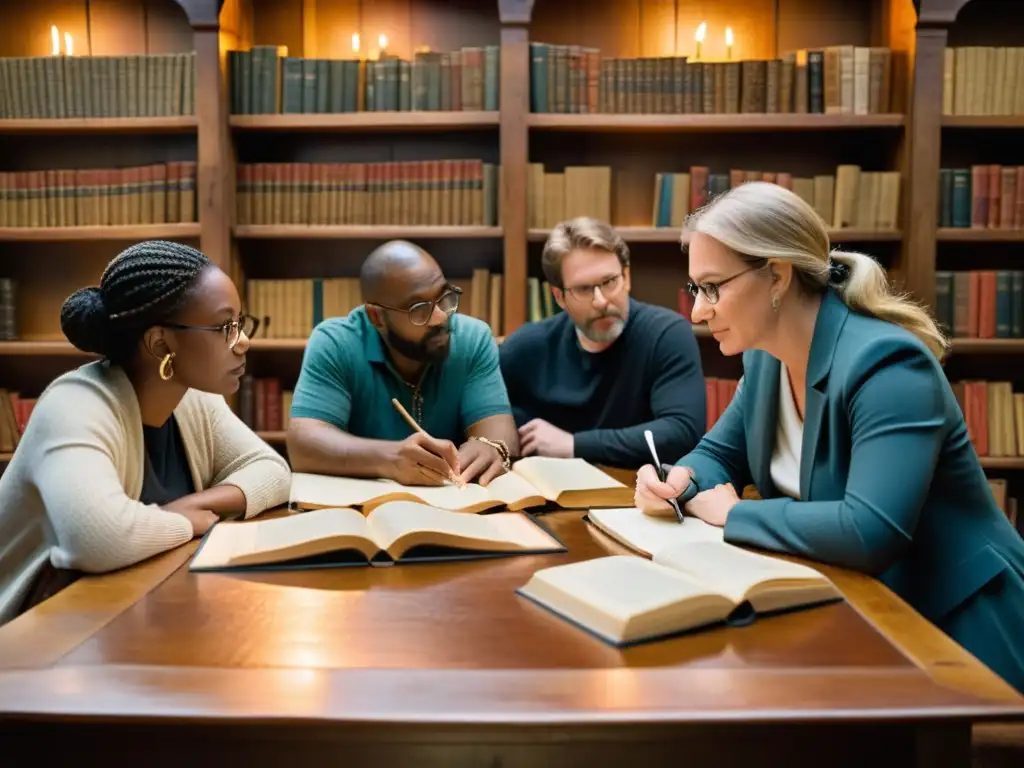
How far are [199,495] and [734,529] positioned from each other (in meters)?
0.90

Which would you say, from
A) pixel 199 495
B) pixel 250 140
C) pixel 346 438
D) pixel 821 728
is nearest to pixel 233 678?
pixel 821 728

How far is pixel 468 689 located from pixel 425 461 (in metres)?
0.98

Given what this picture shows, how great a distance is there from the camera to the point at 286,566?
138cm

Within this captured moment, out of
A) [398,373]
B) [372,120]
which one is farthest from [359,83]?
[398,373]

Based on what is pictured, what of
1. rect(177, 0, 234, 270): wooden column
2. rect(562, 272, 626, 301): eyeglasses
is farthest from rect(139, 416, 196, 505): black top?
rect(177, 0, 234, 270): wooden column

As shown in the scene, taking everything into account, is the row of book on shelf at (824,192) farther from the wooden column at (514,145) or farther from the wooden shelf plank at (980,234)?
the wooden column at (514,145)

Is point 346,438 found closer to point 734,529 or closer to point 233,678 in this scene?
point 734,529

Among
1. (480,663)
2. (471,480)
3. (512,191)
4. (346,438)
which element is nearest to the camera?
(480,663)

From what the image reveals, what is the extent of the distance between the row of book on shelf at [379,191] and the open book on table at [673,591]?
250cm

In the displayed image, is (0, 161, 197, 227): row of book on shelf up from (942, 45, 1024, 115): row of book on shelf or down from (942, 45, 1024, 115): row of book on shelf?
down

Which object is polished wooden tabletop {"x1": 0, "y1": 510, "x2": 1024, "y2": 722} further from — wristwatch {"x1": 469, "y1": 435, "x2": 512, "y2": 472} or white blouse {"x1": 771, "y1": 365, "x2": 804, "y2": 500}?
wristwatch {"x1": 469, "y1": 435, "x2": 512, "y2": 472}

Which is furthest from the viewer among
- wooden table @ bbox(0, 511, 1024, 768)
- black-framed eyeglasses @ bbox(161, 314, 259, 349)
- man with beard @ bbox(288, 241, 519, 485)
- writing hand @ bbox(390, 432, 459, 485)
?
man with beard @ bbox(288, 241, 519, 485)

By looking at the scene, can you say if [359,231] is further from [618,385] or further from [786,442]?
[786,442]

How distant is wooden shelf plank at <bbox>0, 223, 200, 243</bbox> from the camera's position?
3.64m
